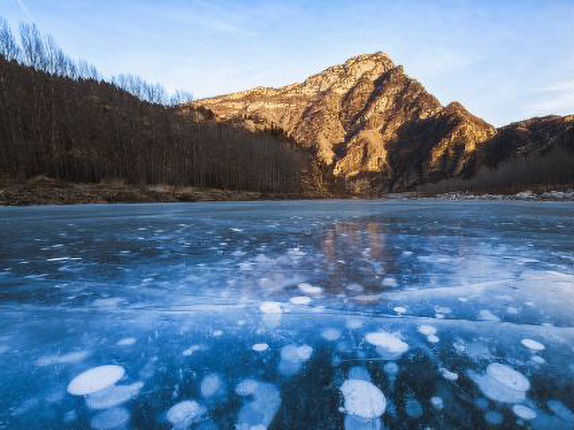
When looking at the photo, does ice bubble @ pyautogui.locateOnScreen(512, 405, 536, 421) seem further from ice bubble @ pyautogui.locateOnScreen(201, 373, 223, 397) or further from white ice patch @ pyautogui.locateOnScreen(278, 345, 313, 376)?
ice bubble @ pyautogui.locateOnScreen(201, 373, 223, 397)

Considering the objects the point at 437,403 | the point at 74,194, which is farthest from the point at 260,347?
the point at 74,194

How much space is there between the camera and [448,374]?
1099 millimetres

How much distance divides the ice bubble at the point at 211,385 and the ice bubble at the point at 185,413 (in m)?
0.06

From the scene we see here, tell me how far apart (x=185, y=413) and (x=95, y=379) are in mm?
428

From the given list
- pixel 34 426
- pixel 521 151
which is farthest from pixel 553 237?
pixel 521 151

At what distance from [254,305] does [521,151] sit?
14301cm

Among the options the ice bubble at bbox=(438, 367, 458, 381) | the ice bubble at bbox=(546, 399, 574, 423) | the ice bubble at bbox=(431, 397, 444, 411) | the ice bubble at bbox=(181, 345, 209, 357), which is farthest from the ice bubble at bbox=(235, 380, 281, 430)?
the ice bubble at bbox=(546, 399, 574, 423)

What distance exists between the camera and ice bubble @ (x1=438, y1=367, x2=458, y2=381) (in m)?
1.08

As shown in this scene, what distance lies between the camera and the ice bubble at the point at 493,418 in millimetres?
873

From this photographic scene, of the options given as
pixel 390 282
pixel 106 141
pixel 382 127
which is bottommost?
pixel 390 282

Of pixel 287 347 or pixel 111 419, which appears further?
pixel 287 347

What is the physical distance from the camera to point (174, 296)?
1949mm

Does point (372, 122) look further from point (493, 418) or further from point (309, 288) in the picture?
point (493, 418)

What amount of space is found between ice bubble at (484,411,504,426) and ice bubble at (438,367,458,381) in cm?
17
